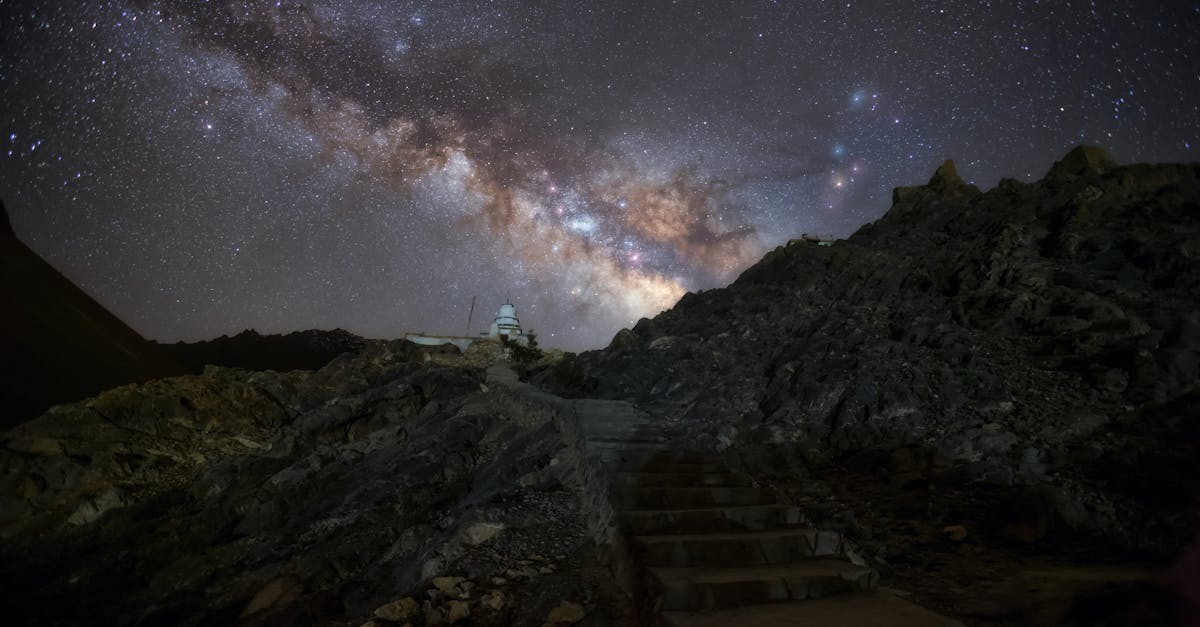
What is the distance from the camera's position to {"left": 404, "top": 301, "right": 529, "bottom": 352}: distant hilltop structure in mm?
62344

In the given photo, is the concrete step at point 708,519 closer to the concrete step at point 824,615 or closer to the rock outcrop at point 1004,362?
the concrete step at point 824,615

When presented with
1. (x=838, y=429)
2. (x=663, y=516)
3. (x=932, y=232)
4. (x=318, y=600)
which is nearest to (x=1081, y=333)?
(x=838, y=429)

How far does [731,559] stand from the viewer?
491cm

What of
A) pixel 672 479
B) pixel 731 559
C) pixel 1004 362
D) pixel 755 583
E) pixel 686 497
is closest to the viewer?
pixel 755 583

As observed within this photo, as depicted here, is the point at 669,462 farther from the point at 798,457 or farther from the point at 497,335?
the point at 497,335

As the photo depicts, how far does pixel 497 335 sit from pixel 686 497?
2366 inches

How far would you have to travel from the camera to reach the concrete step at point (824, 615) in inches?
147

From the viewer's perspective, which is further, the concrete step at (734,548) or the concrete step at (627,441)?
the concrete step at (627,441)

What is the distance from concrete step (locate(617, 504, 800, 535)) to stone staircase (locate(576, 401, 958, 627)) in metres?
0.01

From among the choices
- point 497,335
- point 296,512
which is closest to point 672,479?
point 296,512

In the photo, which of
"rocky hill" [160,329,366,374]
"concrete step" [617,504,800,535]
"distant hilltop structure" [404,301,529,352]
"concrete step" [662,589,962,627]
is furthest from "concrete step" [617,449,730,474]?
"rocky hill" [160,329,366,374]

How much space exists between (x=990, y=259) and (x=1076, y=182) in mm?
6706

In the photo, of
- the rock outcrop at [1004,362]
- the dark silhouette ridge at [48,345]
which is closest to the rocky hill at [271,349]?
the dark silhouette ridge at [48,345]

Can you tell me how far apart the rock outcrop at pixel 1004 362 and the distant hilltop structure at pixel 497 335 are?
4429cm
